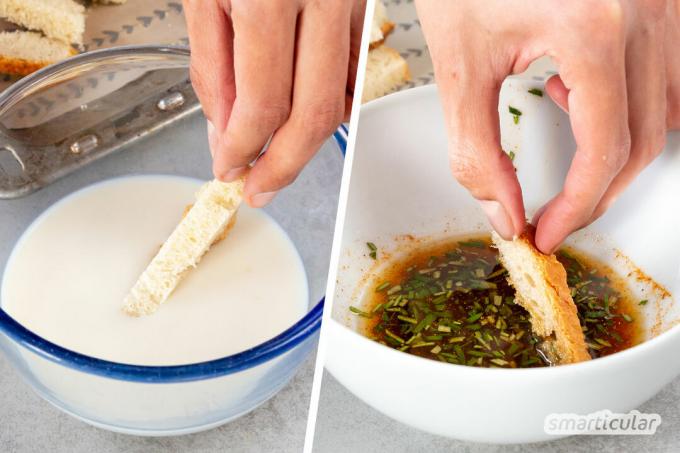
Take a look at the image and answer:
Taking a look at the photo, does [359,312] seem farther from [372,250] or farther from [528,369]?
[528,369]

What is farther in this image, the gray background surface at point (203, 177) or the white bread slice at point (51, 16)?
the white bread slice at point (51, 16)

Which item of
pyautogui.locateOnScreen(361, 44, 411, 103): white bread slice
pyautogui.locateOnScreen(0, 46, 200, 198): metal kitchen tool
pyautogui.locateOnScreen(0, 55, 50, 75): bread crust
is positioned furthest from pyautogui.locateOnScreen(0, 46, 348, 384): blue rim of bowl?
pyautogui.locateOnScreen(0, 55, 50, 75): bread crust

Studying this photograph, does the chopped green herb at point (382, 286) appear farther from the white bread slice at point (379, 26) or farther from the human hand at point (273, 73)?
the white bread slice at point (379, 26)

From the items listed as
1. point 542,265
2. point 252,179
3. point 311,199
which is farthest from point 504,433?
point 311,199

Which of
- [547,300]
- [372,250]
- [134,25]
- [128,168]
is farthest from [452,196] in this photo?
[134,25]

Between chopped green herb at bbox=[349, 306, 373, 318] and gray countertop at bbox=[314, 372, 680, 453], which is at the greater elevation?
chopped green herb at bbox=[349, 306, 373, 318]

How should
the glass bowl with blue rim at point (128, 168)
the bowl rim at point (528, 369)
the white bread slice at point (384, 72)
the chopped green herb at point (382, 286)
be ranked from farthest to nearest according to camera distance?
1. the white bread slice at point (384, 72)
2. the chopped green herb at point (382, 286)
3. the glass bowl with blue rim at point (128, 168)
4. the bowl rim at point (528, 369)

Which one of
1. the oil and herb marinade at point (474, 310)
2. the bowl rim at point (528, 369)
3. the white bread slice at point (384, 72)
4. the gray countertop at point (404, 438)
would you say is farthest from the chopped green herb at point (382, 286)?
the white bread slice at point (384, 72)

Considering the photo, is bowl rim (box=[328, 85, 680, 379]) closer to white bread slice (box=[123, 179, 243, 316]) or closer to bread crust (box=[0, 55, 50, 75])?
white bread slice (box=[123, 179, 243, 316])
